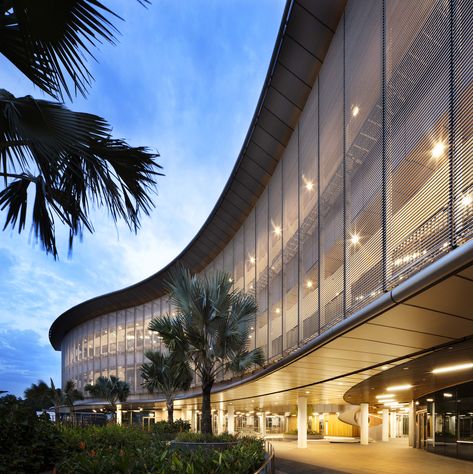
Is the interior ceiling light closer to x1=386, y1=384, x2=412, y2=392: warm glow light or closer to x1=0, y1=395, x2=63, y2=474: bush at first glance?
x1=0, y1=395, x2=63, y2=474: bush

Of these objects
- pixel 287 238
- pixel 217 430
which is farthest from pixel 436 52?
pixel 217 430

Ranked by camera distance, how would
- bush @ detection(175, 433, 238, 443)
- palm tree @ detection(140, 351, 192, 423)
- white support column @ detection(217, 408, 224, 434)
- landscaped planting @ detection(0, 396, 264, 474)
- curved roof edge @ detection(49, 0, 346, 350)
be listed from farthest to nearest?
white support column @ detection(217, 408, 224, 434) → palm tree @ detection(140, 351, 192, 423) → bush @ detection(175, 433, 238, 443) → curved roof edge @ detection(49, 0, 346, 350) → landscaped planting @ detection(0, 396, 264, 474)

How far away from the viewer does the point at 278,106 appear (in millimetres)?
17984

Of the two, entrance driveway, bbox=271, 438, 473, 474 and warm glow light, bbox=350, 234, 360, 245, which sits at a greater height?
warm glow light, bbox=350, 234, 360, 245

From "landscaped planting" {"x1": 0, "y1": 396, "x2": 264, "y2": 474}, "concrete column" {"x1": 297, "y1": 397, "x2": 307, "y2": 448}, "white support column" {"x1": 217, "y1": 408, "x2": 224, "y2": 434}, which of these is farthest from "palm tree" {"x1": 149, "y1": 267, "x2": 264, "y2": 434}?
"white support column" {"x1": 217, "y1": 408, "x2": 224, "y2": 434}

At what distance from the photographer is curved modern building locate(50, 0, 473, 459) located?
6.66 metres

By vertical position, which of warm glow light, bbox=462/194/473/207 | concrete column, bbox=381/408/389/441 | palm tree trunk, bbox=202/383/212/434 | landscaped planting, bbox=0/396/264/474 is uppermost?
warm glow light, bbox=462/194/473/207

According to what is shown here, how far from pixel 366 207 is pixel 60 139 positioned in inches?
286

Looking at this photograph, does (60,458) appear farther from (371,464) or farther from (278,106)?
(371,464)

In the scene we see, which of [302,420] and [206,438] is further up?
[206,438]

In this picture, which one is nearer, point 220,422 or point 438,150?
point 438,150

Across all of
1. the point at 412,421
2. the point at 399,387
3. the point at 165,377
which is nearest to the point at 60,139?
the point at 399,387

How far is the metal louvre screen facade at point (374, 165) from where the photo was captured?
652 cm

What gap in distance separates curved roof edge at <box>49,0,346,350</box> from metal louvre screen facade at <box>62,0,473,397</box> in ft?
1.53
